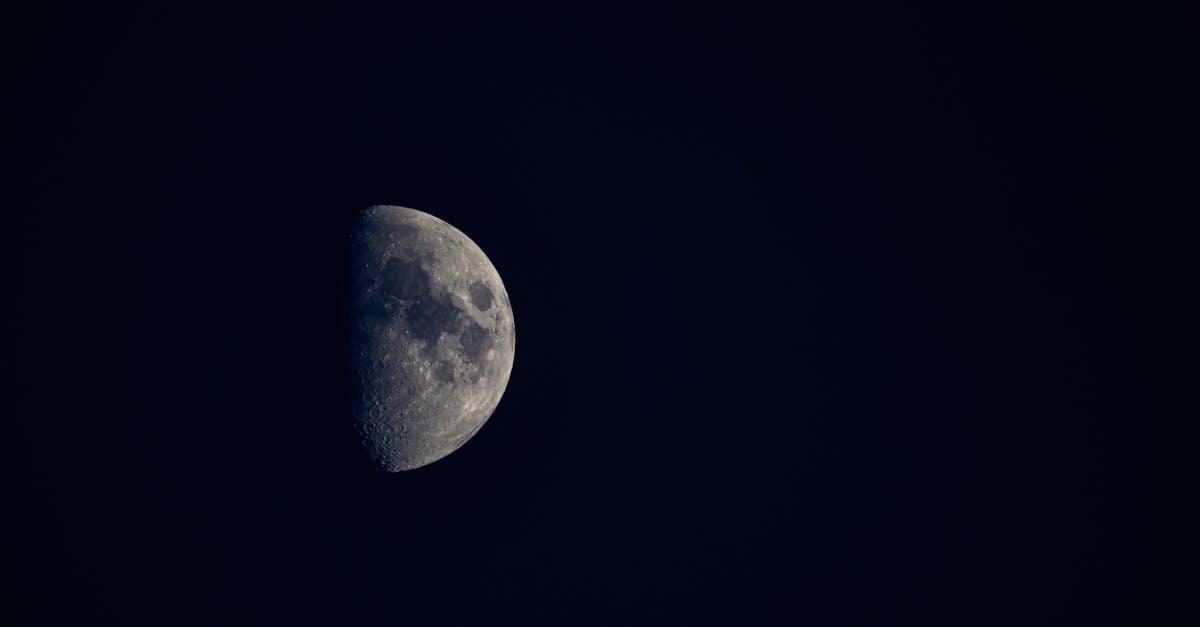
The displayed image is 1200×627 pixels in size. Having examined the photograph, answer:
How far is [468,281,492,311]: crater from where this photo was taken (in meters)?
4.51

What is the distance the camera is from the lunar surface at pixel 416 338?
4168mm

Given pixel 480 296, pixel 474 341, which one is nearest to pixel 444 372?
pixel 474 341

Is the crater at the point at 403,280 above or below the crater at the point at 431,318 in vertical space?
above

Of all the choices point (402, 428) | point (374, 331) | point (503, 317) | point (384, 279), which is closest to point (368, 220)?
point (384, 279)

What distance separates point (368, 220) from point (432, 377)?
1.41 metres

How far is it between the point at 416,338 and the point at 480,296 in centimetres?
64

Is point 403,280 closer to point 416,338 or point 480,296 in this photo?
point 416,338

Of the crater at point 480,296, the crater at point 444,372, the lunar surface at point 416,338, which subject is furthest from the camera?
the crater at point 480,296

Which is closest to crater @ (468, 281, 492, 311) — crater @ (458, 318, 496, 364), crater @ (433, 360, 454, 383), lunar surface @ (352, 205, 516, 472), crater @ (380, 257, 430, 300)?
lunar surface @ (352, 205, 516, 472)

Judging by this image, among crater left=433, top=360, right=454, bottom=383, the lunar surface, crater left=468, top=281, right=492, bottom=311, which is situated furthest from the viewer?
crater left=468, top=281, right=492, bottom=311

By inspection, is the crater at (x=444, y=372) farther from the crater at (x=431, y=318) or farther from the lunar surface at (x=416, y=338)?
the crater at (x=431, y=318)

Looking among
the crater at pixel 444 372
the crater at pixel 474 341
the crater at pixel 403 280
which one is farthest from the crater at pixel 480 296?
the crater at pixel 444 372

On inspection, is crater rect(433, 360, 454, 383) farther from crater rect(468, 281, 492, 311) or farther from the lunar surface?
crater rect(468, 281, 492, 311)

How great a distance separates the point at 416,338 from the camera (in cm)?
419
